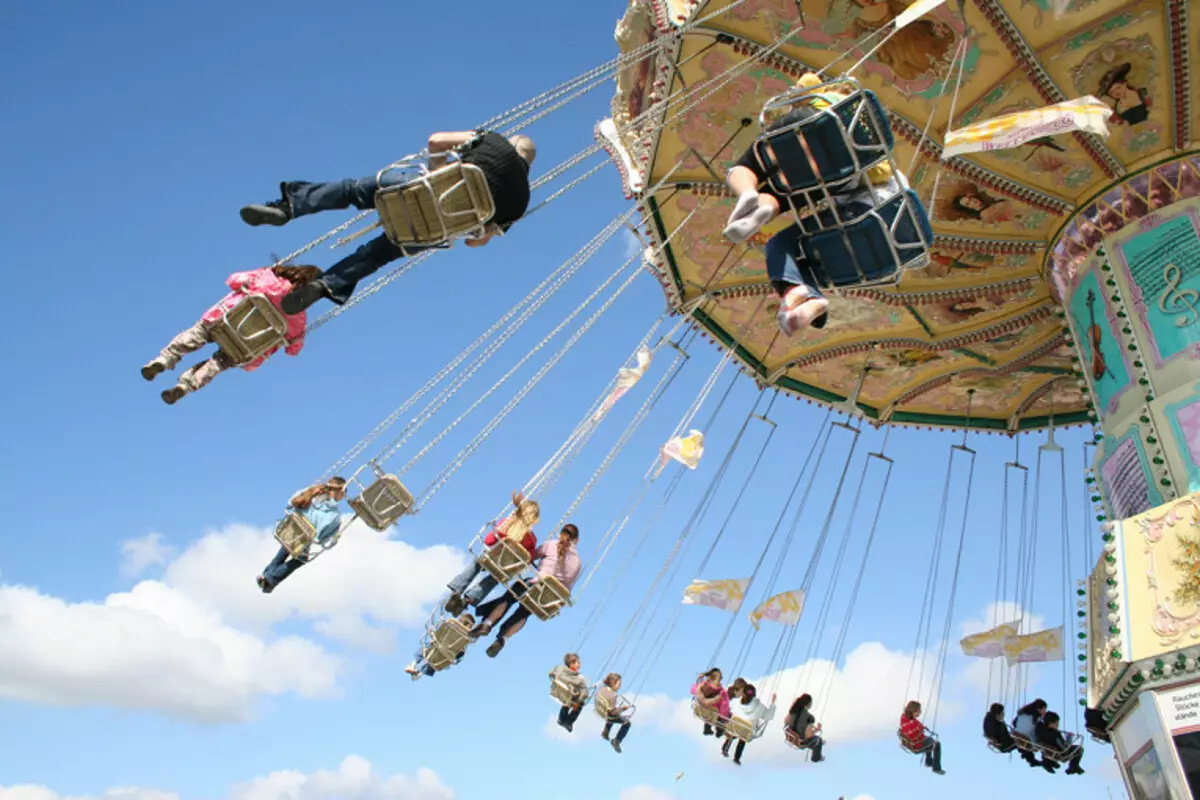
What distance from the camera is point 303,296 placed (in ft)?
20.2

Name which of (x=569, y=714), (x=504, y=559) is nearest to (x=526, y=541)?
(x=504, y=559)

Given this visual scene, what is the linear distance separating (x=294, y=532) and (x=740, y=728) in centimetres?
676

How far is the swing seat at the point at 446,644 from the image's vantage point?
981 cm

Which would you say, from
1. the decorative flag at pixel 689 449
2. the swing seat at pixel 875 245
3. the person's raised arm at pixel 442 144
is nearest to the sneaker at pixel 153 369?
the person's raised arm at pixel 442 144

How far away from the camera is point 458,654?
9.93 metres

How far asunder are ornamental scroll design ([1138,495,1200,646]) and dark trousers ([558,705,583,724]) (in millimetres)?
6218

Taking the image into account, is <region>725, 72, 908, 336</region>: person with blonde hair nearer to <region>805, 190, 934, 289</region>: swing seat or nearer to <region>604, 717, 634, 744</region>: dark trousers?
<region>805, 190, 934, 289</region>: swing seat

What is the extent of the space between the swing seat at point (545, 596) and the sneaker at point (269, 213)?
4.83 meters

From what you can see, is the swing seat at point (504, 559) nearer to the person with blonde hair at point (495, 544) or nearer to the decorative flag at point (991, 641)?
the person with blonde hair at point (495, 544)

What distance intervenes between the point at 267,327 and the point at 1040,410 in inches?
439

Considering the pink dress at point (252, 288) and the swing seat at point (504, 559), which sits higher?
the swing seat at point (504, 559)

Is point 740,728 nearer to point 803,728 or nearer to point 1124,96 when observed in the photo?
point 803,728

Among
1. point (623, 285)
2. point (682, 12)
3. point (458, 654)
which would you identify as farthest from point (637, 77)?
point (458, 654)

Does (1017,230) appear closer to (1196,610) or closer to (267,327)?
(1196,610)
